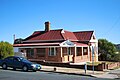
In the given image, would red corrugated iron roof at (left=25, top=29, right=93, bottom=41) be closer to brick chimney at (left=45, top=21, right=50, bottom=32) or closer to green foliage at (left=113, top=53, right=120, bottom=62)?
brick chimney at (left=45, top=21, right=50, bottom=32)

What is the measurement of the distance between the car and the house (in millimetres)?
10713

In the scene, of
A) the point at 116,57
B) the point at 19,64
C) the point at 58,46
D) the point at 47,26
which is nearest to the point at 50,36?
the point at 47,26

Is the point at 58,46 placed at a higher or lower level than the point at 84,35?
lower

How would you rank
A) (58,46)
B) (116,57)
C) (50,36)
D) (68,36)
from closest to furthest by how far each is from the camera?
(58,46), (50,36), (68,36), (116,57)

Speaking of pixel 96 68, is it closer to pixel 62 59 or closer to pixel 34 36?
pixel 62 59

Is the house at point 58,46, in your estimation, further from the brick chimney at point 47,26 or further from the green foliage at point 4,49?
the green foliage at point 4,49

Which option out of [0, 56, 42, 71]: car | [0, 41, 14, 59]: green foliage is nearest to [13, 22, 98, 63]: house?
[0, 41, 14, 59]: green foliage

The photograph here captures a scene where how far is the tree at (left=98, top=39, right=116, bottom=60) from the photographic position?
56.2 m

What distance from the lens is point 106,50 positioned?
59.0 m

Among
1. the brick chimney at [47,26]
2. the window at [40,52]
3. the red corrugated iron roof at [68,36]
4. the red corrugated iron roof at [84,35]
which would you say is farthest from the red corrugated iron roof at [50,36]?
the red corrugated iron roof at [84,35]

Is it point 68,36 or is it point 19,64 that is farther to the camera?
point 68,36

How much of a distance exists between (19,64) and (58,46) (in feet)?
39.7

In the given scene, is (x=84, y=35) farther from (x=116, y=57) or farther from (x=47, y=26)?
(x=116, y=57)

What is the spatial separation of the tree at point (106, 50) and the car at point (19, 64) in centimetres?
3002
